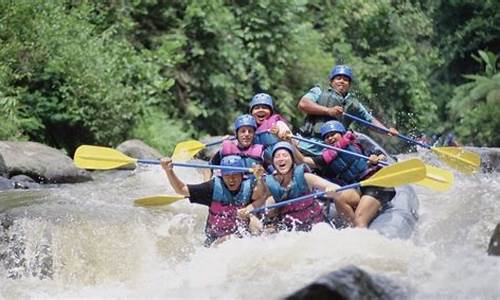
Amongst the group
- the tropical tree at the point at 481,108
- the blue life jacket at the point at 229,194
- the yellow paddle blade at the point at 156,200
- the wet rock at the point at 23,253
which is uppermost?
the blue life jacket at the point at 229,194

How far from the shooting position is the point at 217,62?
1486 centimetres

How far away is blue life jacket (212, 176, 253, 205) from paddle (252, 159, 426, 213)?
5.3 inches

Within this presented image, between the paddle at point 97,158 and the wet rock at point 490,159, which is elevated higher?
the paddle at point 97,158

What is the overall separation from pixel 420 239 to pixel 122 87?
618cm

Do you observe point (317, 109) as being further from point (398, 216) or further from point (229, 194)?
point (229, 194)

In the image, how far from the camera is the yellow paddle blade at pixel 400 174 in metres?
6.91

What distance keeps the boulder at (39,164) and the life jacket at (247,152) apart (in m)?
Result: 2.85

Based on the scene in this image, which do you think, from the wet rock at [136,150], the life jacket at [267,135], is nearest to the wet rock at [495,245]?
the life jacket at [267,135]

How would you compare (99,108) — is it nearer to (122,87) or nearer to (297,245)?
(122,87)

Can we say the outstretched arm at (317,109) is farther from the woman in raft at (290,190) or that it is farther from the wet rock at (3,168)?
the wet rock at (3,168)

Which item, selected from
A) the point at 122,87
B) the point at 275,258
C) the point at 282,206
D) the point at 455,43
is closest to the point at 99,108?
the point at 122,87

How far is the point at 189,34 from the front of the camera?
14.8m

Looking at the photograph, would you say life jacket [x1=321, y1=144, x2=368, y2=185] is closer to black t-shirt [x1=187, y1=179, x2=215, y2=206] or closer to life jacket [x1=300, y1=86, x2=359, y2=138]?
life jacket [x1=300, y1=86, x2=359, y2=138]

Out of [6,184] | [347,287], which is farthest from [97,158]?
[347,287]
